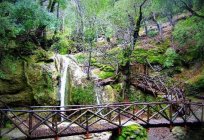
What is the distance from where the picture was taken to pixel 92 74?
800 inches

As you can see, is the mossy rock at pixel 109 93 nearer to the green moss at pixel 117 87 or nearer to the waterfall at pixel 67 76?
the green moss at pixel 117 87

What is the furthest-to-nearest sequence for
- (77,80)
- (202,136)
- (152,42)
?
(152,42)
(77,80)
(202,136)

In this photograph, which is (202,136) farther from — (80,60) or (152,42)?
(152,42)

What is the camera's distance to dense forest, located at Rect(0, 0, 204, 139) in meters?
12.3

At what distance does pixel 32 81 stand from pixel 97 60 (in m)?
8.20

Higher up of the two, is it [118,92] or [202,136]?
[118,92]

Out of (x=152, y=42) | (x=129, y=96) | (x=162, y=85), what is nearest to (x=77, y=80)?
(x=129, y=96)

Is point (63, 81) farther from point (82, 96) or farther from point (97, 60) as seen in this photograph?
point (97, 60)

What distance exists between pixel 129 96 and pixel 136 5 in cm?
641

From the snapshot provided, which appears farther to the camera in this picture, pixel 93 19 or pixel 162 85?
pixel 93 19

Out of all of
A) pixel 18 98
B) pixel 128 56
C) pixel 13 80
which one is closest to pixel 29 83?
pixel 13 80

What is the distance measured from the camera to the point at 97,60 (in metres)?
23.0

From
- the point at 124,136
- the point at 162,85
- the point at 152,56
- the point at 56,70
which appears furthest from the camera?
the point at 152,56

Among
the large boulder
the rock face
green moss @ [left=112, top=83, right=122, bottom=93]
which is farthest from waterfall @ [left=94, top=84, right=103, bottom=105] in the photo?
the large boulder
